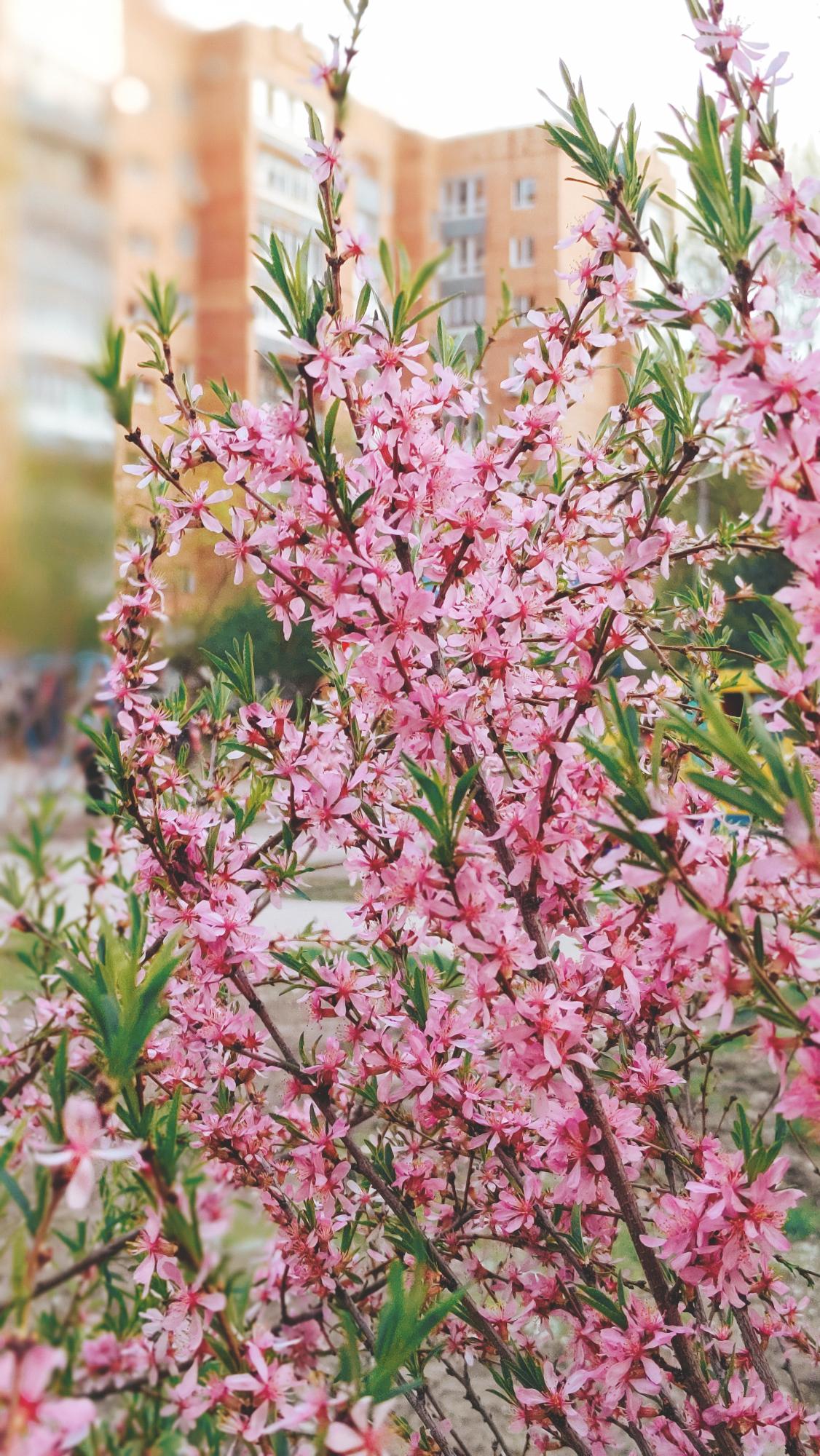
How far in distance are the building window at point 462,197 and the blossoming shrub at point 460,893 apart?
19.4m

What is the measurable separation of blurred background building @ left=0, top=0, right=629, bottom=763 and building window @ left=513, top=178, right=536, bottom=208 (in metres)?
0.04

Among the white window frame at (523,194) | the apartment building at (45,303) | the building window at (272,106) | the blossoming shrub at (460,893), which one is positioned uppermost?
the building window at (272,106)

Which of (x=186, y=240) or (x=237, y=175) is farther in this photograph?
(x=186, y=240)

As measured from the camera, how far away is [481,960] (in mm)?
726

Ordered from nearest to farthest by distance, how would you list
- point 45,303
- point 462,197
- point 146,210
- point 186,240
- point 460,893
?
point 460,893 < point 45,303 < point 146,210 < point 186,240 < point 462,197

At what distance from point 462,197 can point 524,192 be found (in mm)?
1232

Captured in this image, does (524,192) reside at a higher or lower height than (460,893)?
higher

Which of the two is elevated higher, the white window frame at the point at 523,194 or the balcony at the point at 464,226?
the white window frame at the point at 523,194

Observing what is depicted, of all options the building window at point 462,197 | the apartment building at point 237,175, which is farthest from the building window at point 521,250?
the building window at point 462,197

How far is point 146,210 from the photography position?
55.1 feet

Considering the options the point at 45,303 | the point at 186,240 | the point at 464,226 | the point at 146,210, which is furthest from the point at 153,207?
the point at 464,226

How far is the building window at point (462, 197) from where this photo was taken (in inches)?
733

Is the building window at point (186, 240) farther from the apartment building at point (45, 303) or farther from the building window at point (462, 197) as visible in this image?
the building window at point (462, 197)

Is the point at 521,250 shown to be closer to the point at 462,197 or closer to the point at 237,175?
the point at 462,197
